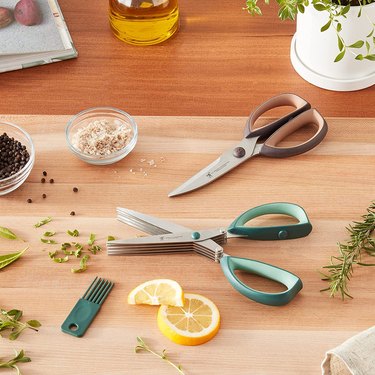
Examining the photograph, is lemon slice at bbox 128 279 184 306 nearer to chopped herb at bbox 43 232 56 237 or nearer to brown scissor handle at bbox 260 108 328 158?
chopped herb at bbox 43 232 56 237

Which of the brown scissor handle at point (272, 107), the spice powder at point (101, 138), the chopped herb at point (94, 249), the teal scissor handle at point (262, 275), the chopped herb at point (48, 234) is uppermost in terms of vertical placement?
the brown scissor handle at point (272, 107)

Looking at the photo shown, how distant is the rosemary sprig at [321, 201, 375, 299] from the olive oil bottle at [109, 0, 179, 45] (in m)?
0.61

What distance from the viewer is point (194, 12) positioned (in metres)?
1.85

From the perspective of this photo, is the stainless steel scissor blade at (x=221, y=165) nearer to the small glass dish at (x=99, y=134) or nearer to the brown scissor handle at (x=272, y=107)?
the brown scissor handle at (x=272, y=107)

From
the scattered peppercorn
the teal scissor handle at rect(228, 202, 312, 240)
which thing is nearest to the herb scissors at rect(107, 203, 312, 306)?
the teal scissor handle at rect(228, 202, 312, 240)

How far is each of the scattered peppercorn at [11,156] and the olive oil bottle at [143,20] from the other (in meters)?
0.39

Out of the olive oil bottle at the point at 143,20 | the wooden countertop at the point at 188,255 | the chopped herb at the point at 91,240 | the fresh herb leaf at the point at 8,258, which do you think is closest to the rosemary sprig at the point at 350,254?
the wooden countertop at the point at 188,255

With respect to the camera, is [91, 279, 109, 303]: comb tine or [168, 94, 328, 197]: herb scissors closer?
[91, 279, 109, 303]: comb tine

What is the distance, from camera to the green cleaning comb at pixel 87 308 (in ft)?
4.22

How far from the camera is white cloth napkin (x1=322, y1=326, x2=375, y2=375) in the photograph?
1.19m

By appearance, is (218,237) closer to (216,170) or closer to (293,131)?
(216,170)

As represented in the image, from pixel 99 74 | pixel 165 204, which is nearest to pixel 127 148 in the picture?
pixel 165 204

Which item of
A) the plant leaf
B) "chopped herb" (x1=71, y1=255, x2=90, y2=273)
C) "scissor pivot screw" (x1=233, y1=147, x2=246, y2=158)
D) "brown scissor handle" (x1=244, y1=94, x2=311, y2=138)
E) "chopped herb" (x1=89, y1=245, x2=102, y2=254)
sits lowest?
"chopped herb" (x1=71, y1=255, x2=90, y2=273)

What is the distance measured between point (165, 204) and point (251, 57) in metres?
0.46
